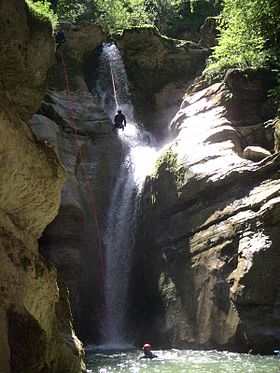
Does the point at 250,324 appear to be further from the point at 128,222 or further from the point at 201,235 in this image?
the point at 128,222

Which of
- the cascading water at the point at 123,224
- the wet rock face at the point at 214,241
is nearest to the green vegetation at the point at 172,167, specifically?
the wet rock face at the point at 214,241

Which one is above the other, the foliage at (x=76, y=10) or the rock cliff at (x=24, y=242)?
the foliage at (x=76, y=10)

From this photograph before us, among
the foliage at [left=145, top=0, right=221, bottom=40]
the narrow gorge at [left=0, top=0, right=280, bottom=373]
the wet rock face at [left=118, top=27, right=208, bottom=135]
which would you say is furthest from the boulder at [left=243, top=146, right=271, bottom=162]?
the foliage at [left=145, top=0, right=221, bottom=40]

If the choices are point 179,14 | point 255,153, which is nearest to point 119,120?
point 255,153

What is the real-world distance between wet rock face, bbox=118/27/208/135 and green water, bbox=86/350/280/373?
802 inches

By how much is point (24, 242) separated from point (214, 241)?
8694 millimetres

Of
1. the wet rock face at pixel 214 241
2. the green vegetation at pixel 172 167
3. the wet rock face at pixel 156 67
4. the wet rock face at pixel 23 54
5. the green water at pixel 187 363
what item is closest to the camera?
the wet rock face at pixel 23 54

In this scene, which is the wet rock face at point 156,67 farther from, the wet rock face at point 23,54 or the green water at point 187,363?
the green water at point 187,363

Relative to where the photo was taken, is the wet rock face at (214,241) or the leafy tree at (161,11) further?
the leafy tree at (161,11)

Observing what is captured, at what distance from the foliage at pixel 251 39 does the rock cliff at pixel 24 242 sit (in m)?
13.8

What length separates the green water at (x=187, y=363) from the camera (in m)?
11.1

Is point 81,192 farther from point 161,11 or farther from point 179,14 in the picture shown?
point 179,14

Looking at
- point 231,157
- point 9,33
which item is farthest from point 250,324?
point 9,33

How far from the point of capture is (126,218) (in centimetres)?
2088
